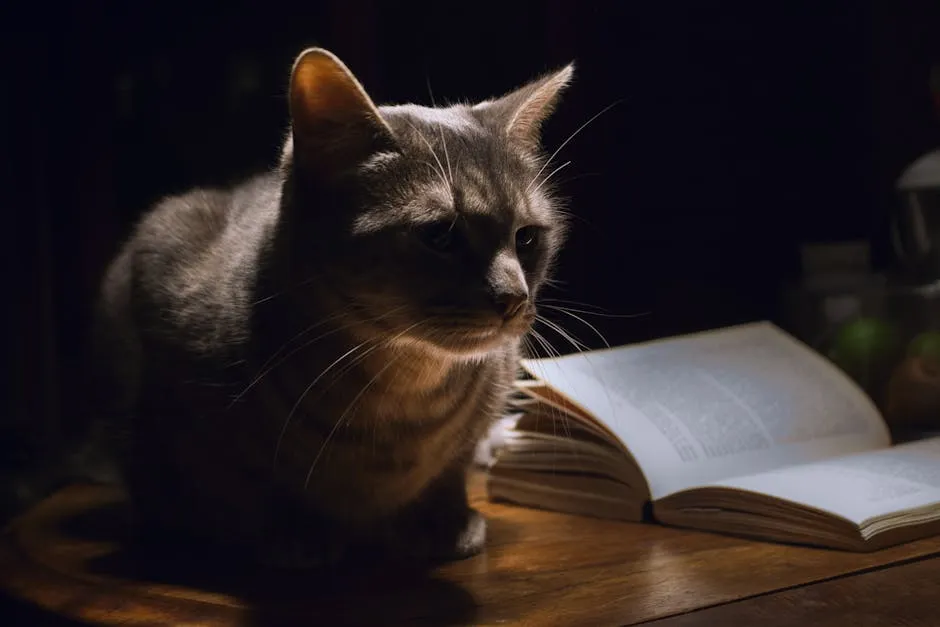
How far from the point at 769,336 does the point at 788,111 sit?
0.45 meters

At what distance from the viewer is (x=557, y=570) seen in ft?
3.60

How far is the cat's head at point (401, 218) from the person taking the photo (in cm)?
97

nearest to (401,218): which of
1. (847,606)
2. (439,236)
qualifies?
(439,236)

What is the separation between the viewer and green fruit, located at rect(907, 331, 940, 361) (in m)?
1.60

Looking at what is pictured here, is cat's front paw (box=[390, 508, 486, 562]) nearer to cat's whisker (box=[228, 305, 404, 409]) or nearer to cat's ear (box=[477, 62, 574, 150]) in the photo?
cat's whisker (box=[228, 305, 404, 409])

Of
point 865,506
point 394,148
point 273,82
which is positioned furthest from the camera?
point 273,82

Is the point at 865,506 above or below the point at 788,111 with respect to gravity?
below

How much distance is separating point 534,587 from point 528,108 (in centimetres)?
51

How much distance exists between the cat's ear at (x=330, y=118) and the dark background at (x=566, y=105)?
535 mm

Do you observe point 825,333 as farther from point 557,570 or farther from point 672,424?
point 557,570

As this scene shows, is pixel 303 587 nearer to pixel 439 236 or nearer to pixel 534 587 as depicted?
pixel 534 587

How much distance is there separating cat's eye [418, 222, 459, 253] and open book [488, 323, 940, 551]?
0.39 m

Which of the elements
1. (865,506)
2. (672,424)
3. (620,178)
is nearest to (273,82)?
(620,178)

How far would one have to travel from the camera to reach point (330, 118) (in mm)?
991
